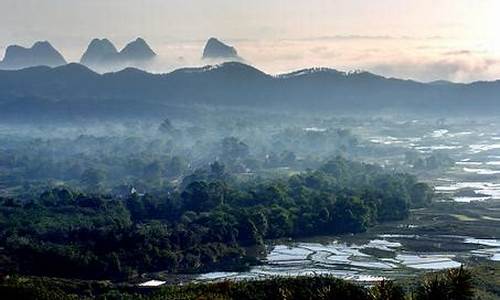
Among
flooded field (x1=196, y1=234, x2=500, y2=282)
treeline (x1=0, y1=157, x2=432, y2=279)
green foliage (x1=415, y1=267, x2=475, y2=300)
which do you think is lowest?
flooded field (x1=196, y1=234, x2=500, y2=282)

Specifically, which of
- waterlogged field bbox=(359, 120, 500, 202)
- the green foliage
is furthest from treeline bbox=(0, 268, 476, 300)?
waterlogged field bbox=(359, 120, 500, 202)

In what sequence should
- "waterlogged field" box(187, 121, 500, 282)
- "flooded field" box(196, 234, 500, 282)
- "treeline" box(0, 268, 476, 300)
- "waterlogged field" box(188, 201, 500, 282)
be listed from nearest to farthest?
"treeline" box(0, 268, 476, 300) → "flooded field" box(196, 234, 500, 282) → "waterlogged field" box(188, 201, 500, 282) → "waterlogged field" box(187, 121, 500, 282)

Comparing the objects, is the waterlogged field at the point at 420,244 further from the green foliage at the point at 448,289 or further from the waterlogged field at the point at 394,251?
the green foliage at the point at 448,289

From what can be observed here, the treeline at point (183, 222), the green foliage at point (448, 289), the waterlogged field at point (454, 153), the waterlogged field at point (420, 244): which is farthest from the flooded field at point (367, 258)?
the green foliage at point (448, 289)

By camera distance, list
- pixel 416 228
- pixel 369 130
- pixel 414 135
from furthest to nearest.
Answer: pixel 369 130, pixel 414 135, pixel 416 228

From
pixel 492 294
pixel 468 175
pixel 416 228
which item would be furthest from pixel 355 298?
pixel 468 175

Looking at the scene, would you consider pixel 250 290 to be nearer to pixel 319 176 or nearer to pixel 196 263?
pixel 196 263

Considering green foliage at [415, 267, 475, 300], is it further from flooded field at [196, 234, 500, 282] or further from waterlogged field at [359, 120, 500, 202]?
waterlogged field at [359, 120, 500, 202]

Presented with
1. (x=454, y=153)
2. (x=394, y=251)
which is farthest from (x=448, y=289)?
(x=454, y=153)
